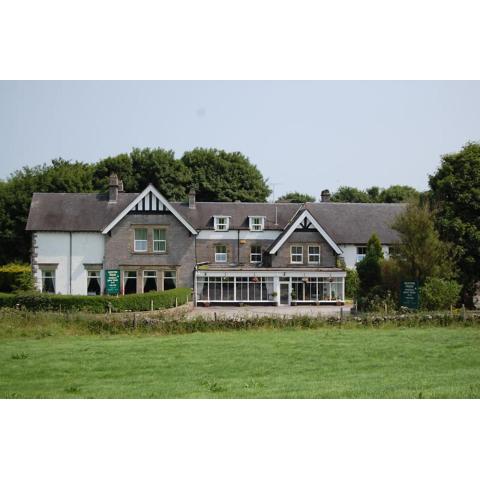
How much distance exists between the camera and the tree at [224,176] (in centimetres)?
4175

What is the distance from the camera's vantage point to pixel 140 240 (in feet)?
98.9

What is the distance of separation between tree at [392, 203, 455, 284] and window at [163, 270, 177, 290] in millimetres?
11384

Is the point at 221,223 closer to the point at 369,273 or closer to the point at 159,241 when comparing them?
the point at 159,241

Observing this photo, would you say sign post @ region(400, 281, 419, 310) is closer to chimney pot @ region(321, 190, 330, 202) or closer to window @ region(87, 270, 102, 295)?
window @ region(87, 270, 102, 295)

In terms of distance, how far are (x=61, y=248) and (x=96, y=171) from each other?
30.3 feet

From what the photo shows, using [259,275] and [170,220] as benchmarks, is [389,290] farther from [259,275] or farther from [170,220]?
[170,220]

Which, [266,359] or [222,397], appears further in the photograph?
[266,359]

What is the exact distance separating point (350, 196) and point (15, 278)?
2741cm

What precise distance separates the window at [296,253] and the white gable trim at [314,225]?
2.08 ft

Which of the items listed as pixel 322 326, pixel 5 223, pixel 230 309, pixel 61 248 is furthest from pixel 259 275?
pixel 5 223

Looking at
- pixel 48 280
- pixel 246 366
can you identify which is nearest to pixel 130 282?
pixel 48 280

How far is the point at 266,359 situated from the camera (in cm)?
1342

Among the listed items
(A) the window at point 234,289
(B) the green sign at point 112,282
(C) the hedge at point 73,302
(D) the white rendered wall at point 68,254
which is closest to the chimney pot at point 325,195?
(A) the window at point 234,289

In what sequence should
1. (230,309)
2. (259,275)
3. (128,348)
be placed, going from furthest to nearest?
(259,275), (230,309), (128,348)
